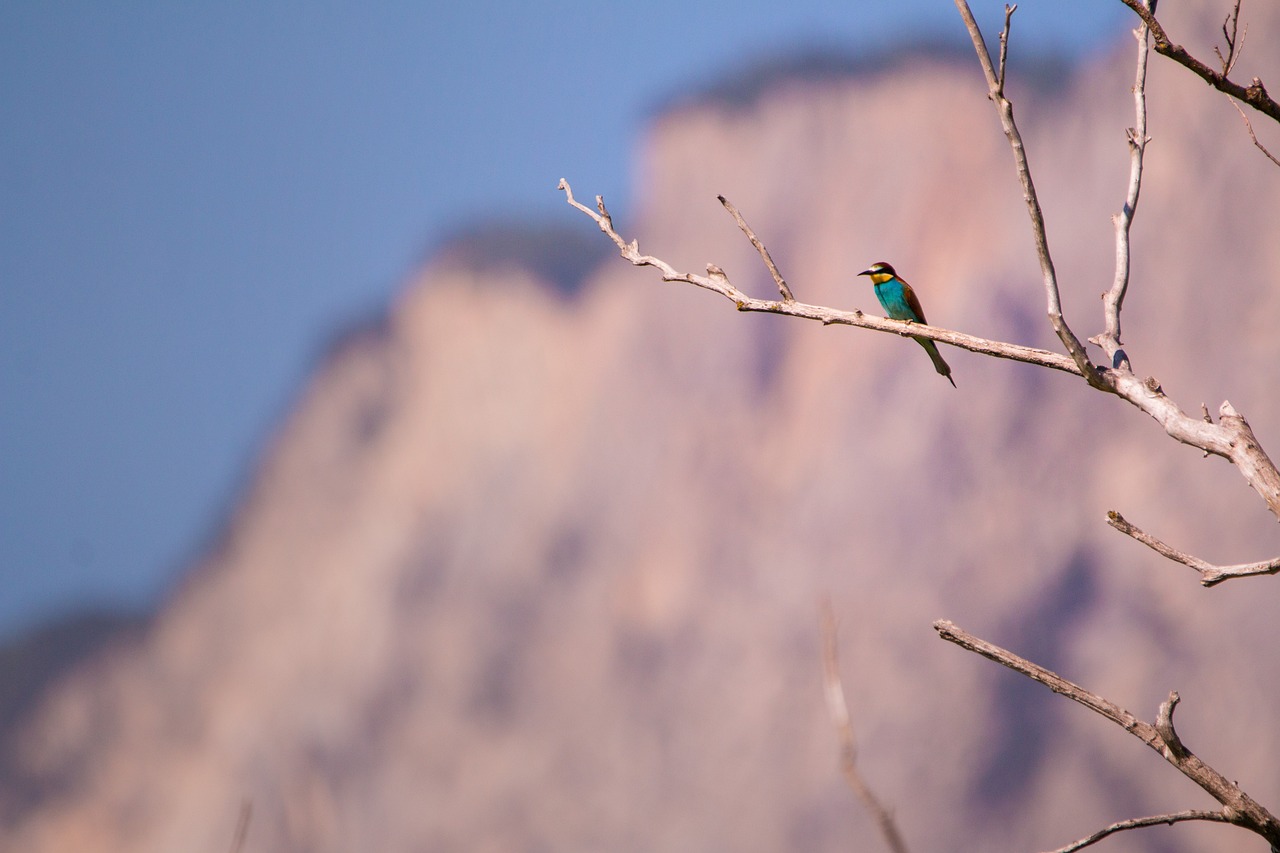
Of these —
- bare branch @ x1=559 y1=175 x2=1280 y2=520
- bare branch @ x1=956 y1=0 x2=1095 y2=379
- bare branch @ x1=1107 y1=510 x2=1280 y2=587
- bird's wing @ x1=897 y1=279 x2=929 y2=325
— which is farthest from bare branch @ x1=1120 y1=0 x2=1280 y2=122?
bird's wing @ x1=897 y1=279 x2=929 y2=325

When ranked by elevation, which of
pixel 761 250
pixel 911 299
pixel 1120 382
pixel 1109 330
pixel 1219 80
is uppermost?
pixel 911 299

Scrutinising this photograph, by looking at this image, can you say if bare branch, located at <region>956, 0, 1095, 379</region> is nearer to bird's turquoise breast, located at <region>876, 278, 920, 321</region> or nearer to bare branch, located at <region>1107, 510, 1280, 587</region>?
bare branch, located at <region>1107, 510, 1280, 587</region>

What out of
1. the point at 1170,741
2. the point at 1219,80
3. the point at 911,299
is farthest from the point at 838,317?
the point at 911,299

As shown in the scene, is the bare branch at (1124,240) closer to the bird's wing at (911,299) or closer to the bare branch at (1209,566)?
the bare branch at (1209,566)

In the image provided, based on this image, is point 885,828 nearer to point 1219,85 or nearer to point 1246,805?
point 1246,805

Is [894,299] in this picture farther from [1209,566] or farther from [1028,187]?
[1209,566]

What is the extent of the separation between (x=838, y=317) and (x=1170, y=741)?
0.95 meters

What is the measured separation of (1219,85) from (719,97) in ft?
20.1

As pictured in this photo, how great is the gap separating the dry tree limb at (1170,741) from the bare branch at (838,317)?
56 centimetres

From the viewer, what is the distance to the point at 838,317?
6.98 ft

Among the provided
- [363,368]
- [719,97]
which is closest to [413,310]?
[363,368]

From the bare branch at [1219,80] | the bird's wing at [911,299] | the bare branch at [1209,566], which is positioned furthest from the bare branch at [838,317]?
the bird's wing at [911,299]

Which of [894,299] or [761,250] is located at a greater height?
[894,299]

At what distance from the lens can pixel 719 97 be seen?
24.6 feet
